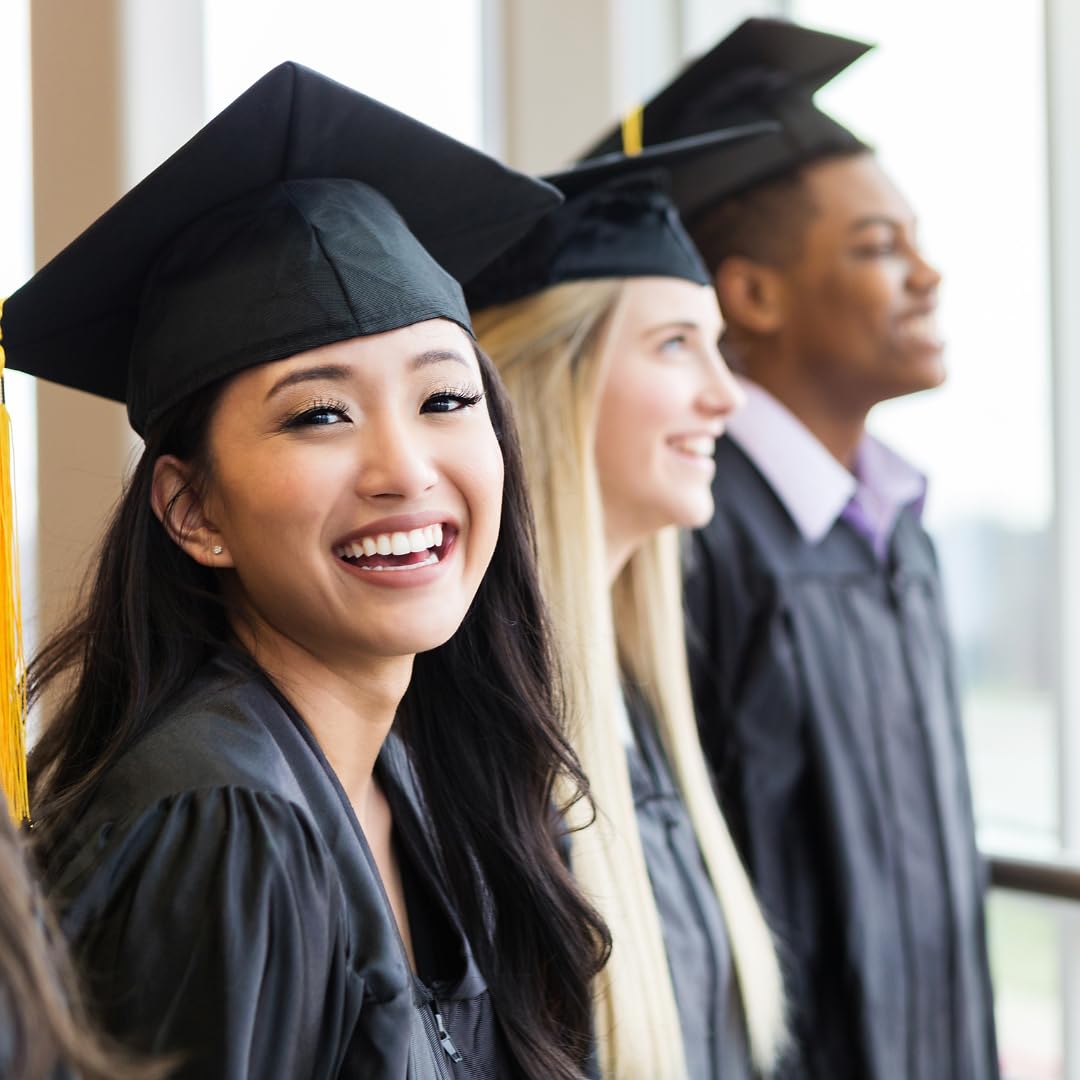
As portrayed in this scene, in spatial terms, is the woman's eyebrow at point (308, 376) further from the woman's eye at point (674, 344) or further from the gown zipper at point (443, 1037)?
the woman's eye at point (674, 344)

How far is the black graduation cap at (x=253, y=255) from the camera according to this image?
0.95 meters

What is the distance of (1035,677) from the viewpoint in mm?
2416

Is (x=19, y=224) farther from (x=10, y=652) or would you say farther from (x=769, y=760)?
(x=769, y=760)

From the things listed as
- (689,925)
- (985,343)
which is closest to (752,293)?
(985,343)

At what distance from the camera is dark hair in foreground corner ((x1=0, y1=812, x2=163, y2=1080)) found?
2.31 ft

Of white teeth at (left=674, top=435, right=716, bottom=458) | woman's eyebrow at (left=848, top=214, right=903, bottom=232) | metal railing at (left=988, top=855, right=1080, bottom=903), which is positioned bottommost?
metal railing at (left=988, top=855, right=1080, bottom=903)

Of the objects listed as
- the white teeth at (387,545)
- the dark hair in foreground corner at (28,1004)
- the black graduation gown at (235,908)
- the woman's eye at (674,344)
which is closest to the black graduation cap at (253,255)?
the white teeth at (387,545)

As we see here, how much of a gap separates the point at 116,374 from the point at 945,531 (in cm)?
183

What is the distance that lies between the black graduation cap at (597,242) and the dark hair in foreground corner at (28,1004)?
3.02 ft

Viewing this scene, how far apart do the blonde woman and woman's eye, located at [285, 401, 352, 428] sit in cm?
51

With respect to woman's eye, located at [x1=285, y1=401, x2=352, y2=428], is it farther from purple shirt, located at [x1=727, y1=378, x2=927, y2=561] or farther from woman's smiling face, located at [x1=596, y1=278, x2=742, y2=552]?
purple shirt, located at [x1=727, y1=378, x2=927, y2=561]

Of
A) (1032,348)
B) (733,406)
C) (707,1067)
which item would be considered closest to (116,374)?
(733,406)

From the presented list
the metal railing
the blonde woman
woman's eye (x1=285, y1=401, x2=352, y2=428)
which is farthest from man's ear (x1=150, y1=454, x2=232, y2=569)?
the metal railing

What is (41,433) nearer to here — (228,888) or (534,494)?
(534,494)
